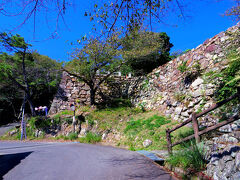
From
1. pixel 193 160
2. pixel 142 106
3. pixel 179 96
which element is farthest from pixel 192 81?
pixel 193 160

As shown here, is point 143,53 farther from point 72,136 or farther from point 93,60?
point 72,136

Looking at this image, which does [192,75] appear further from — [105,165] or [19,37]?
[19,37]

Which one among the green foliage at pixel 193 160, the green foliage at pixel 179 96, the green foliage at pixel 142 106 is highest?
the green foliage at pixel 179 96

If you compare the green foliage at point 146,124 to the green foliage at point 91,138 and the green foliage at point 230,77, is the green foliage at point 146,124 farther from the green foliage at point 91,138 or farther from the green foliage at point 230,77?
the green foliage at point 230,77

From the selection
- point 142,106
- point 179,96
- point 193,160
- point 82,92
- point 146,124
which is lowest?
point 193,160

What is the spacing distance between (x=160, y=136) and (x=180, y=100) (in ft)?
8.30

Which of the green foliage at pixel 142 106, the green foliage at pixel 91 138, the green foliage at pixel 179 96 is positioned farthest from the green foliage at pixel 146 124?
the green foliage at pixel 142 106

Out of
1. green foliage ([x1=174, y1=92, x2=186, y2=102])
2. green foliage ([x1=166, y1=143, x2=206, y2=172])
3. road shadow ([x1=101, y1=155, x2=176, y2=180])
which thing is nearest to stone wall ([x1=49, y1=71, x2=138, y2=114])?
green foliage ([x1=174, y1=92, x2=186, y2=102])

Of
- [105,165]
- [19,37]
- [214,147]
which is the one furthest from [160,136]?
[19,37]

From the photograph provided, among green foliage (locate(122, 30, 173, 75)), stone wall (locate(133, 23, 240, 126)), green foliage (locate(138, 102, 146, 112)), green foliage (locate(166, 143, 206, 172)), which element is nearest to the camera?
green foliage (locate(166, 143, 206, 172))

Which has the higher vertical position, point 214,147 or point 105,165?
point 214,147

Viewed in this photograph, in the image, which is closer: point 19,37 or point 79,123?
point 79,123

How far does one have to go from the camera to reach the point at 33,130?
1213 cm

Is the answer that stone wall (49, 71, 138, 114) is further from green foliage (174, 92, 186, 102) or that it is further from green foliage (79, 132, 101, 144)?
green foliage (174, 92, 186, 102)
